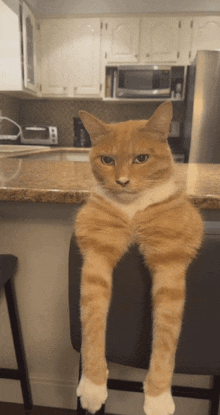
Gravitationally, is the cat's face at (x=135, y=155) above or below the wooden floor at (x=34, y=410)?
above

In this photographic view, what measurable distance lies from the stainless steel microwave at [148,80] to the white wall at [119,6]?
675mm

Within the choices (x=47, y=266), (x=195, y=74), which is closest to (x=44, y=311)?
(x=47, y=266)

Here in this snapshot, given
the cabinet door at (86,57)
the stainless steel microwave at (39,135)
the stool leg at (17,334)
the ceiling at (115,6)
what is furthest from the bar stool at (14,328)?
the ceiling at (115,6)

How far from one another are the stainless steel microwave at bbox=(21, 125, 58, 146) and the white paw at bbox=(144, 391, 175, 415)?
301cm

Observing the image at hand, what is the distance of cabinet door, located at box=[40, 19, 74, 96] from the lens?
3.34m

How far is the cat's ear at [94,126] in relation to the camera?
1.95 ft

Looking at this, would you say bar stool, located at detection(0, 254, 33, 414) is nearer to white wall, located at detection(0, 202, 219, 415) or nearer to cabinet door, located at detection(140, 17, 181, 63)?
white wall, located at detection(0, 202, 219, 415)

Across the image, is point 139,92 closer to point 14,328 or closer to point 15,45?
point 15,45

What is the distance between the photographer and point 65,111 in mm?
3738

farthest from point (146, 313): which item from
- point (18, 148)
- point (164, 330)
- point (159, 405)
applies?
point (18, 148)

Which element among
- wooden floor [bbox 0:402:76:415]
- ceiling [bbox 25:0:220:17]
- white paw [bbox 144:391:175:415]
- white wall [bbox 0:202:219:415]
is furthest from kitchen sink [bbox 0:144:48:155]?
white paw [bbox 144:391:175:415]

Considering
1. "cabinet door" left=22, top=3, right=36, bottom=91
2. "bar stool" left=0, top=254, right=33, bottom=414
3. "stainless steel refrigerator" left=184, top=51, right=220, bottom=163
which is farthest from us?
"cabinet door" left=22, top=3, right=36, bottom=91

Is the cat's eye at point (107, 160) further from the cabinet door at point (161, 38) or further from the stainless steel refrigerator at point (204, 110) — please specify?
the cabinet door at point (161, 38)

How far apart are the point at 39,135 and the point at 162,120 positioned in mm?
2970
